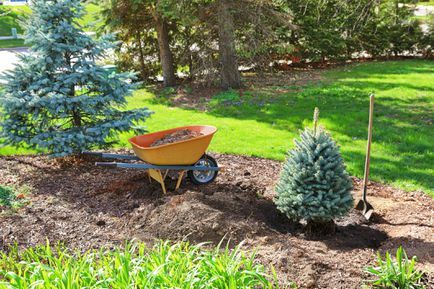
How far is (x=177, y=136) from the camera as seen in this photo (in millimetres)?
5945

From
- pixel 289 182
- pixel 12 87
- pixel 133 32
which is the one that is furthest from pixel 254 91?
pixel 289 182

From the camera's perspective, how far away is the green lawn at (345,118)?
23.1 ft

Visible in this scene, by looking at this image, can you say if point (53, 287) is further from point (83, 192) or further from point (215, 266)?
point (83, 192)

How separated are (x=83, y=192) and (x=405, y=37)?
549 inches

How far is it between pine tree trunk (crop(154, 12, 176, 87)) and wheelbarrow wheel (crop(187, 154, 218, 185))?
24.6ft

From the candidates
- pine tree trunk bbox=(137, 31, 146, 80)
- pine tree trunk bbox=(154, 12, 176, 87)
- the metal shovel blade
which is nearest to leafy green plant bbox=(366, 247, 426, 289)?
the metal shovel blade

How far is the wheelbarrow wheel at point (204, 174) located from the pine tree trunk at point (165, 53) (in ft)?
24.6

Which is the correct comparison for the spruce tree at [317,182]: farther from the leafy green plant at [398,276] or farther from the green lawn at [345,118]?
the green lawn at [345,118]

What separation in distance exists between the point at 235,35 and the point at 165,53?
1989 millimetres

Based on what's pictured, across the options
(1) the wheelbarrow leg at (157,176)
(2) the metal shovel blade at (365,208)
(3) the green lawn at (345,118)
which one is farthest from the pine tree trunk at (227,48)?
(2) the metal shovel blade at (365,208)

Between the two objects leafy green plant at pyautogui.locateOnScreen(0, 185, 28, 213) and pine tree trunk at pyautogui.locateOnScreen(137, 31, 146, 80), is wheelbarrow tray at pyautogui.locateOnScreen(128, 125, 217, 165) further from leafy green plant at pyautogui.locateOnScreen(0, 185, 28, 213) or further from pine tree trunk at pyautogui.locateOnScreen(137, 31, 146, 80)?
pine tree trunk at pyautogui.locateOnScreen(137, 31, 146, 80)

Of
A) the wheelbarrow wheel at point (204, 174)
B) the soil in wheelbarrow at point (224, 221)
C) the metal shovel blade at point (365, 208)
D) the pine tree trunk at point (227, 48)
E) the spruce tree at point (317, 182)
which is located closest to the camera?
the soil in wheelbarrow at point (224, 221)

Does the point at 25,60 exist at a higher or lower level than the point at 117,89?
higher

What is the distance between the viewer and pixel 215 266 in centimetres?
325
